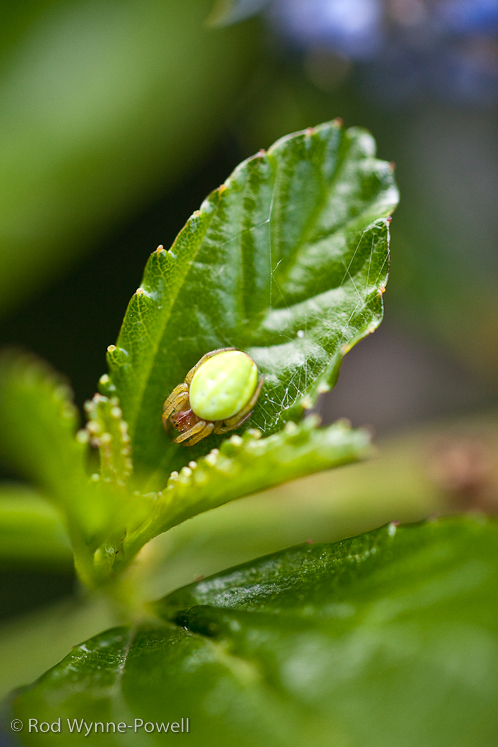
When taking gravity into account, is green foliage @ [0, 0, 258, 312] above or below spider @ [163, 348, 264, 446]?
above

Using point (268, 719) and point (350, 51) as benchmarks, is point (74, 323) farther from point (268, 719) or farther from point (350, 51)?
point (268, 719)

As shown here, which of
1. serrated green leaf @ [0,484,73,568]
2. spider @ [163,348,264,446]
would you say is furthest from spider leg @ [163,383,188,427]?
serrated green leaf @ [0,484,73,568]

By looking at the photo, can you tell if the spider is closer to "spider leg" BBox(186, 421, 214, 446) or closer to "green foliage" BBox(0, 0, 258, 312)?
"spider leg" BBox(186, 421, 214, 446)

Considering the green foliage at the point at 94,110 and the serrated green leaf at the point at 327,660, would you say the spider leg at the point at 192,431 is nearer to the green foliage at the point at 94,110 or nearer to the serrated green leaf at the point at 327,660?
the serrated green leaf at the point at 327,660

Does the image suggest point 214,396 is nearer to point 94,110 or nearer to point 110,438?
point 110,438

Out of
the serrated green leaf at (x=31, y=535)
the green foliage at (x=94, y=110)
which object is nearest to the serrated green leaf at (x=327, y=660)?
the serrated green leaf at (x=31, y=535)

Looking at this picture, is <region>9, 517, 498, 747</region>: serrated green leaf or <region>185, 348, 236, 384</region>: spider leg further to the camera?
<region>185, 348, 236, 384</region>: spider leg
